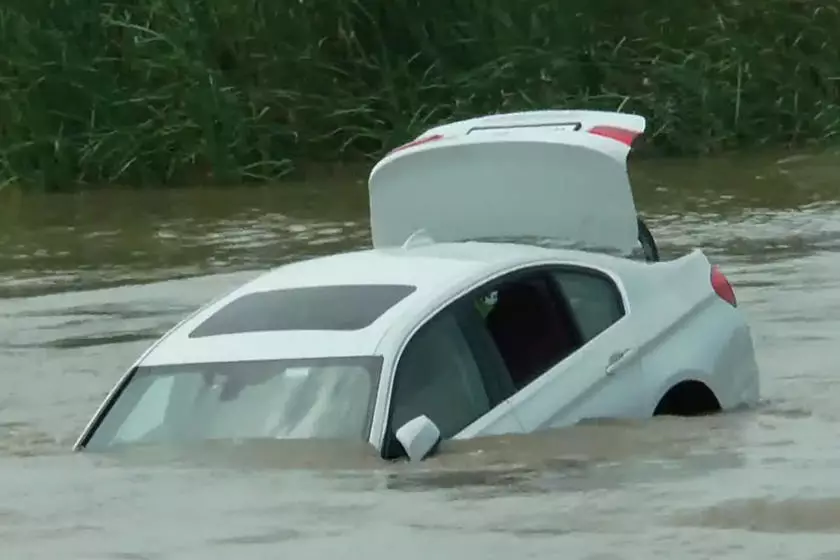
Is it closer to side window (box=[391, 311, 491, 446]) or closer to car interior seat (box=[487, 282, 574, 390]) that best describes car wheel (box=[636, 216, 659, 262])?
car interior seat (box=[487, 282, 574, 390])

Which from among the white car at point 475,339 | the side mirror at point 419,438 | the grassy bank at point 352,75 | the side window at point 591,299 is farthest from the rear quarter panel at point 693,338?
the grassy bank at point 352,75

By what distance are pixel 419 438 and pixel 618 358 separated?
1416 millimetres

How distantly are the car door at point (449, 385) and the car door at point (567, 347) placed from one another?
0.10 metres

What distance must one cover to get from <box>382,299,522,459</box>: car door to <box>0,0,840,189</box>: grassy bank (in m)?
15.2

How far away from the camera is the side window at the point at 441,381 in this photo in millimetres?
8195

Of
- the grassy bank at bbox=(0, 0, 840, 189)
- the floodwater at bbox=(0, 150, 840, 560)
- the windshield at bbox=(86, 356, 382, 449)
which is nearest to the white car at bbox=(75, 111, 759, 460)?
the windshield at bbox=(86, 356, 382, 449)

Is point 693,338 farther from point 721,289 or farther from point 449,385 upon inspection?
point 449,385

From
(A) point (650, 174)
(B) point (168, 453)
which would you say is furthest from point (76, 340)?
(A) point (650, 174)

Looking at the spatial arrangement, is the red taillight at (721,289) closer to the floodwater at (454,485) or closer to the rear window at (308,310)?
the floodwater at (454,485)

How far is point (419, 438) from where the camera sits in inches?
309

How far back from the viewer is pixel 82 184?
23734mm

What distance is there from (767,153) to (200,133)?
6.13 metres

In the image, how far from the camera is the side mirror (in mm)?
7863

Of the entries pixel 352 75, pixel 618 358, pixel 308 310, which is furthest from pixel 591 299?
pixel 352 75
